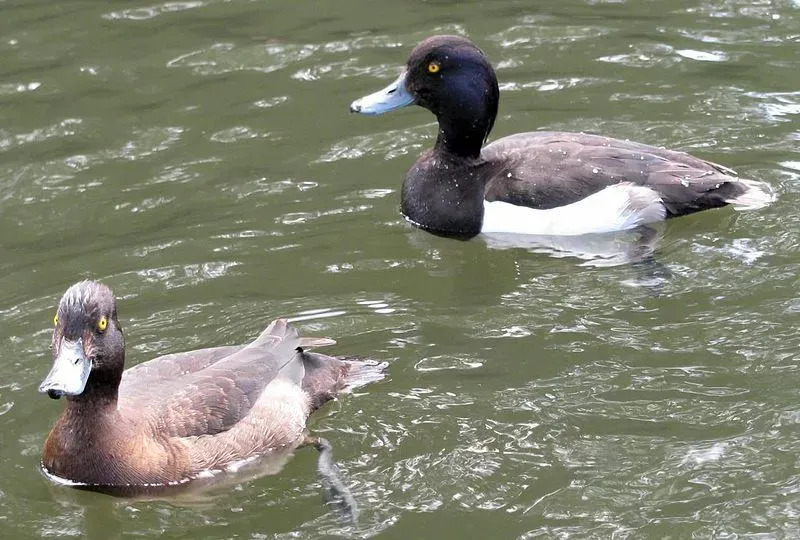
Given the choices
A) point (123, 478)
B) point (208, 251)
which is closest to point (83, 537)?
point (123, 478)

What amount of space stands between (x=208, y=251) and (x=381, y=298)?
4.37 feet

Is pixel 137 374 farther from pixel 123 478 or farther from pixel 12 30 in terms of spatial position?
pixel 12 30

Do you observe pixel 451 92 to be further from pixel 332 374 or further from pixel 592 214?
pixel 332 374

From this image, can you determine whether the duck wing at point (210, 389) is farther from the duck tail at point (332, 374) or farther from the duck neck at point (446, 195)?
the duck neck at point (446, 195)

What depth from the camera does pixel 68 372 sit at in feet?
19.4

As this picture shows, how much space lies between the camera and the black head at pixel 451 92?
925cm

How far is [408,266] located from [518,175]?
1040 mm

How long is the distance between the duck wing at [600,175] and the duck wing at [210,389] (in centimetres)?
253

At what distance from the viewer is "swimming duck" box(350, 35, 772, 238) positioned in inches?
349

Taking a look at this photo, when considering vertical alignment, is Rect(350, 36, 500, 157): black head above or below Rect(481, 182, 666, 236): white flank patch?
above

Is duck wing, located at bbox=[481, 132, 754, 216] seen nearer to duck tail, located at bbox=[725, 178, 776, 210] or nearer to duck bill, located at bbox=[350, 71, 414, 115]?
duck tail, located at bbox=[725, 178, 776, 210]

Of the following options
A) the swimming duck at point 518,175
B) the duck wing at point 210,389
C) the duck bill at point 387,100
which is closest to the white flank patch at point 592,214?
the swimming duck at point 518,175

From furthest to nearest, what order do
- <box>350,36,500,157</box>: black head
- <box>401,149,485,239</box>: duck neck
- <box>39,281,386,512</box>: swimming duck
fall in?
<box>350,36,500,157</box>: black head → <box>401,149,485,239</box>: duck neck → <box>39,281,386,512</box>: swimming duck

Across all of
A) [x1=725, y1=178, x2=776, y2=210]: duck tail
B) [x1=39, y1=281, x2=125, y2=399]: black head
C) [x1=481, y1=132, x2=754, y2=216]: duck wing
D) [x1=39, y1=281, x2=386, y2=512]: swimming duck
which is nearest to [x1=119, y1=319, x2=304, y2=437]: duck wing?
[x1=39, y1=281, x2=386, y2=512]: swimming duck
